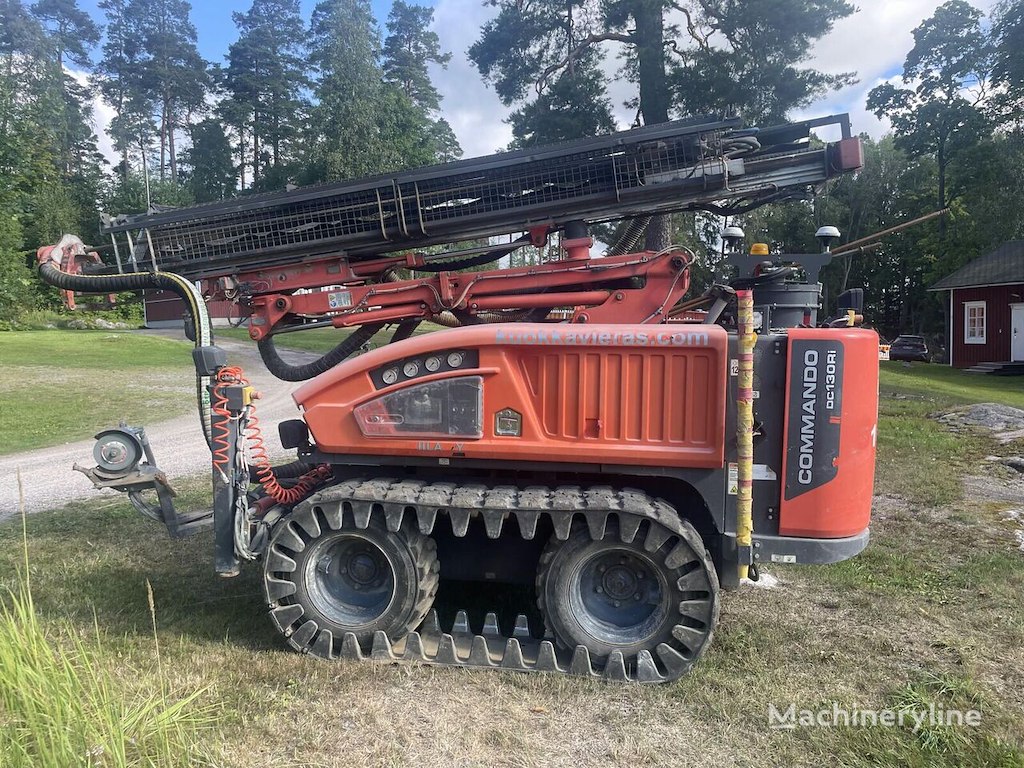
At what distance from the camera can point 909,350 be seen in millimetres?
35219

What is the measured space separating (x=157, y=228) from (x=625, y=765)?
15.9 ft

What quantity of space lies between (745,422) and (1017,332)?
3204 centimetres

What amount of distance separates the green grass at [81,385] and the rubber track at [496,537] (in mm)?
9367

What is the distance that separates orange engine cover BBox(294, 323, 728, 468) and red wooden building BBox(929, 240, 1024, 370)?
3061 centimetres

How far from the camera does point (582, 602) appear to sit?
12.9 ft

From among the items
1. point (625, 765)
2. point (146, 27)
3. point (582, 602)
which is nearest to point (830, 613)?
point (582, 602)

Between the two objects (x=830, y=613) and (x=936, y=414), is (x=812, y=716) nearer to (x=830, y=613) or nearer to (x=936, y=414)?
(x=830, y=613)

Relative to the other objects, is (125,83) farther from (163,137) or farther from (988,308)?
(988,308)

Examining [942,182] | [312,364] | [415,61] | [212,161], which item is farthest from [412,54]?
[312,364]

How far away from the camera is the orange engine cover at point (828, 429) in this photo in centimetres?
366

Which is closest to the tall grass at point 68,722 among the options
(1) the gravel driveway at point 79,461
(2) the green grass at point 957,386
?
(1) the gravel driveway at point 79,461

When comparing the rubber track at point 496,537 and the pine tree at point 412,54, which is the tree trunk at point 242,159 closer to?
the pine tree at point 412,54

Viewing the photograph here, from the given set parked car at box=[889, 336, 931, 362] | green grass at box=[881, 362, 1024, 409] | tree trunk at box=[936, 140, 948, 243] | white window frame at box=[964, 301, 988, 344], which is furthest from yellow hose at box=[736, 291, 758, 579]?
→ tree trunk at box=[936, 140, 948, 243]

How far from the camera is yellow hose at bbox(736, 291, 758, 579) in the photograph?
3.54 m
